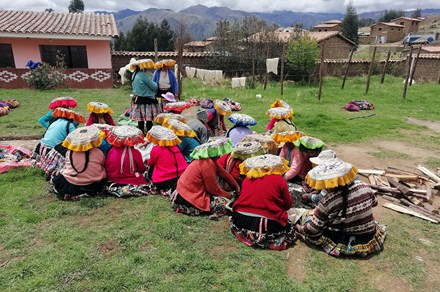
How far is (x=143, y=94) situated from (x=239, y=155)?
333 cm

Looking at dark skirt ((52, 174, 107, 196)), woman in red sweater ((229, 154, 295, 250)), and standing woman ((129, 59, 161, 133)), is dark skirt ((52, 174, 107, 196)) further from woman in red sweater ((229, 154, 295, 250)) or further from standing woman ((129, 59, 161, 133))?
standing woman ((129, 59, 161, 133))

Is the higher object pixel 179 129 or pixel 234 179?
pixel 179 129

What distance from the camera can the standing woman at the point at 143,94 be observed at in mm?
6676

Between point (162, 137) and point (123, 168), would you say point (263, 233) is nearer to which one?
point (162, 137)

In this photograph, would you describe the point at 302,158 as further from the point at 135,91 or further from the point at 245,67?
the point at 245,67

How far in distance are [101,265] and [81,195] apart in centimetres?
166

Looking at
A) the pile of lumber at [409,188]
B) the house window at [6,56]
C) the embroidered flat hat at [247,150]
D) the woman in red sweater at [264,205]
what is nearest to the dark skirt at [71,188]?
the embroidered flat hat at [247,150]

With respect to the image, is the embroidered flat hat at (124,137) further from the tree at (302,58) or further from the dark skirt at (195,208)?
the tree at (302,58)

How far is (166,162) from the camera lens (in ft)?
15.5

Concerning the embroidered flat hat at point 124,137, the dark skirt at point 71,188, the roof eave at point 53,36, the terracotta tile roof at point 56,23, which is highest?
the terracotta tile roof at point 56,23

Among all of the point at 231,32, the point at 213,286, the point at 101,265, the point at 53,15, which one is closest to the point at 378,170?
the point at 213,286

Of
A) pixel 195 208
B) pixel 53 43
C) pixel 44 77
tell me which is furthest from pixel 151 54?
pixel 195 208

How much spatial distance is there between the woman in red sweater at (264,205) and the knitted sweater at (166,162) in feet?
4.47

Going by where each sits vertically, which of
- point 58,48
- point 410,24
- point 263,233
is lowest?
point 263,233
